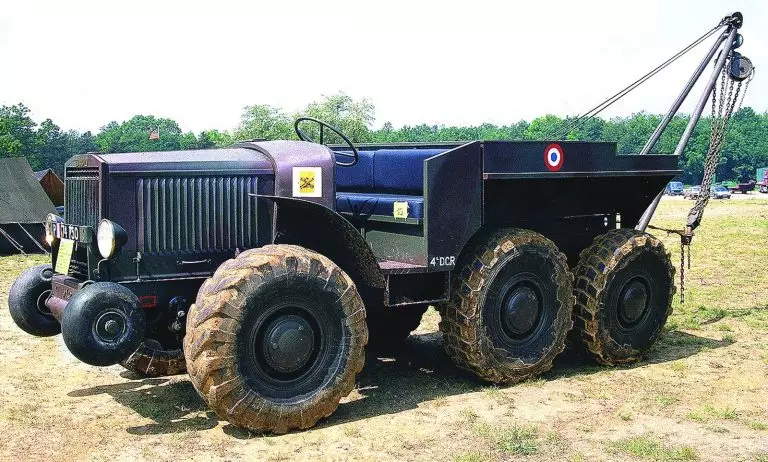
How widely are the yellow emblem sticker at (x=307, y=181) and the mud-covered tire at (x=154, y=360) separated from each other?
1.76m

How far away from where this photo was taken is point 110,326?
6.07 metres

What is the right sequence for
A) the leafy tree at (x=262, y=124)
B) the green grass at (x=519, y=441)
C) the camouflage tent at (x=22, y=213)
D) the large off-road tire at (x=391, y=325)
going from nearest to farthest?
the green grass at (x=519, y=441) < the large off-road tire at (x=391, y=325) < the camouflage tent at (x=22, y=213) < the leafy tree at (x=262, y=124)

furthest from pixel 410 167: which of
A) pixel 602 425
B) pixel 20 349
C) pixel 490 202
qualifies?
pixel 20 349

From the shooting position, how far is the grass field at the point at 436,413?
5.95 metres

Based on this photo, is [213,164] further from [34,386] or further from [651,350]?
[651,350]

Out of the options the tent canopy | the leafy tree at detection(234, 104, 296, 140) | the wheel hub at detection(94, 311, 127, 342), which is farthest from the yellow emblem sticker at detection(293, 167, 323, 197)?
the leafy tree at detection(234, 104, 296, 140)

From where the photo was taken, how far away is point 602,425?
Result: 257 inches

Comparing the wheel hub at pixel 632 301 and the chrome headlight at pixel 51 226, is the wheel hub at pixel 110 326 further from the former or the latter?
the wheel hub at pixel 632 301

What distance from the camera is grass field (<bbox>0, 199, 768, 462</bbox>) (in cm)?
595

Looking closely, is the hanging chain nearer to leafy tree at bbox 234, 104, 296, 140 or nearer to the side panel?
the side panel

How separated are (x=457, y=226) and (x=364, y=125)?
162 ft

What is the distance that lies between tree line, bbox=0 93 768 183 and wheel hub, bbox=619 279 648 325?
28.7m

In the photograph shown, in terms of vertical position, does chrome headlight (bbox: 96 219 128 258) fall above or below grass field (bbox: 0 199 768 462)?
above

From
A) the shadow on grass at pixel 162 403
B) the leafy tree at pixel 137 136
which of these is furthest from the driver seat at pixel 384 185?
the leafy tree at pixel 137 136
